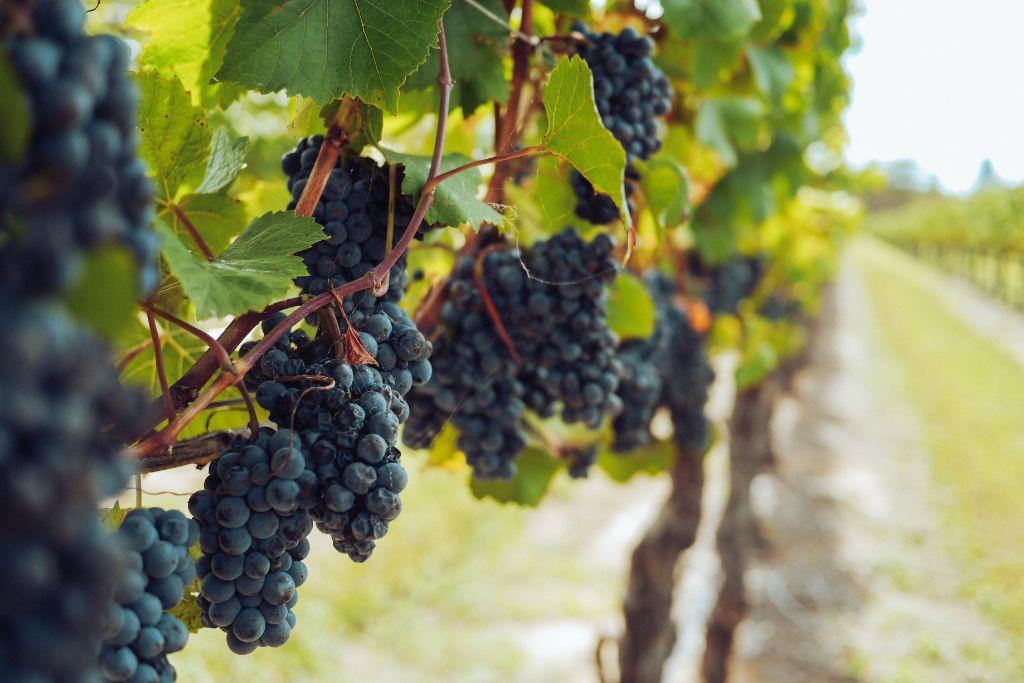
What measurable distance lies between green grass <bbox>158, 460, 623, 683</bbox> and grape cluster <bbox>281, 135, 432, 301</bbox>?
12.9ft

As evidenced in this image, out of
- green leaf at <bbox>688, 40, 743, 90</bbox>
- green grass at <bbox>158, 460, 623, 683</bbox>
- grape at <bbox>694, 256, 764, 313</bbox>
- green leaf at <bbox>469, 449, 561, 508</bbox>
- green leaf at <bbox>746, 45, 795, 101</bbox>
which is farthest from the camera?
green grass at <bbox>158, 460, 623, 683</bbox>

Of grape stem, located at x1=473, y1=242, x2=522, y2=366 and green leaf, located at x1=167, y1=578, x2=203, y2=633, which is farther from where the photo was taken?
grape stem, located at x1=473, y1=242, x2=522, y2=366

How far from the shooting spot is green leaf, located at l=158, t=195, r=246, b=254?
4.07ft

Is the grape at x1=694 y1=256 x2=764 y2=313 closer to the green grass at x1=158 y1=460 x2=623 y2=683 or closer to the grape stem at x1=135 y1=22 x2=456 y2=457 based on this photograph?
the green grass at x1=158 y1=460 x2=623 y2=683

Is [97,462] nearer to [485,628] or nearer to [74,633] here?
[74,633]

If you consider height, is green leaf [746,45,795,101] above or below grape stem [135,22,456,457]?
above

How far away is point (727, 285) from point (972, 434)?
9.33 m

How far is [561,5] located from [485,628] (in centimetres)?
595

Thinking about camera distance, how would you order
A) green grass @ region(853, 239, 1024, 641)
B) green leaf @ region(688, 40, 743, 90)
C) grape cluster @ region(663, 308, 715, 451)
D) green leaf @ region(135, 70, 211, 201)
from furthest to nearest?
green grass @ region(853, 239, 1024, 641) < grape cluster @ region(663, 308, 715, 451) < green leaf @ region(688, 40, 743, 90) < green leaf @ region(135, 70, 211, 201)

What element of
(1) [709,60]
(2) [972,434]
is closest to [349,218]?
(1) [709,60]

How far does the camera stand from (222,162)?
1.18m

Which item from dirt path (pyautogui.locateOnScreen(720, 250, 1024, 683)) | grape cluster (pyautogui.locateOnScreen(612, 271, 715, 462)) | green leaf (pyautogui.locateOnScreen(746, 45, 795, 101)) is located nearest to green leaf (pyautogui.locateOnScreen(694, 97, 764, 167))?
green leaf (pyautogui.locateOnScreen(746, 45, 795, 101))

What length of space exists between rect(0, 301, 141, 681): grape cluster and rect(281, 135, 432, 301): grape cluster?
63cm

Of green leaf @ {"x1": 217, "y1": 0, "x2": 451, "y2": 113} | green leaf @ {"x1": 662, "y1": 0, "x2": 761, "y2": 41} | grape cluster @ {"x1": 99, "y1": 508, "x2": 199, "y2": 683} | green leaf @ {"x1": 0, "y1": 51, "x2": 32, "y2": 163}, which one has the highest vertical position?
green leaf @ {"x1": 662, "y1": 0, "x2": 761, "y2": 41}
